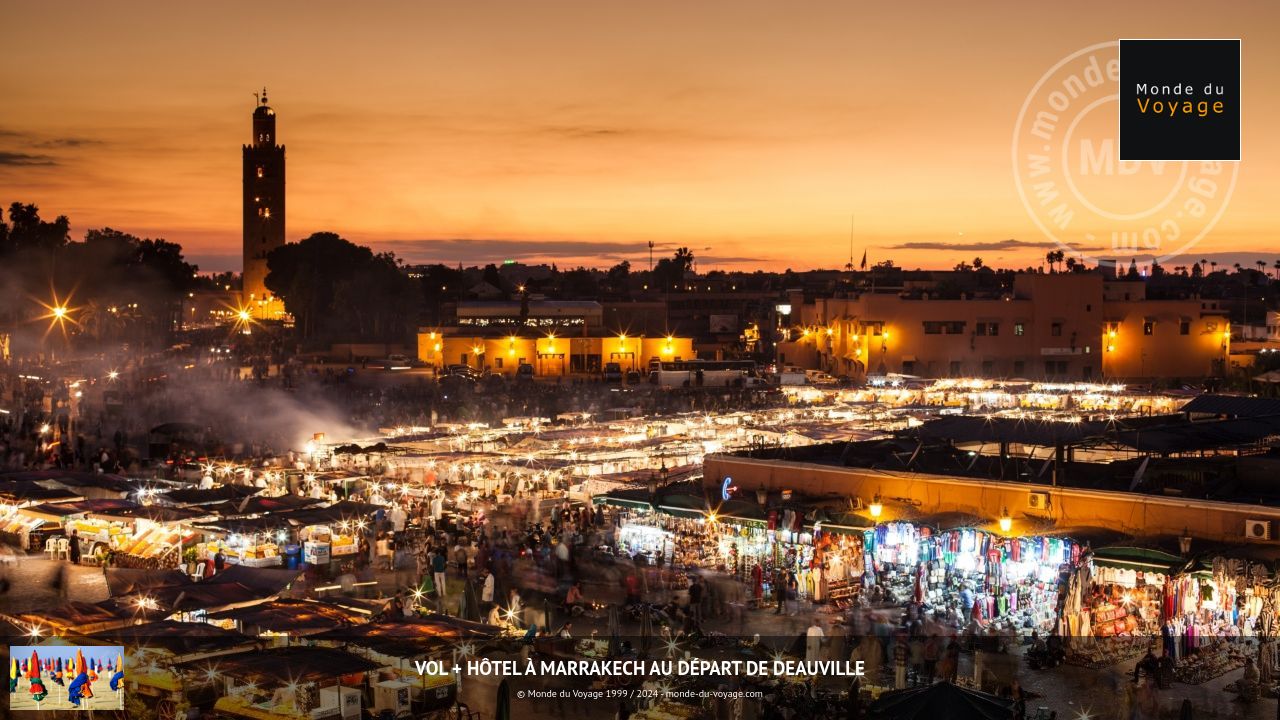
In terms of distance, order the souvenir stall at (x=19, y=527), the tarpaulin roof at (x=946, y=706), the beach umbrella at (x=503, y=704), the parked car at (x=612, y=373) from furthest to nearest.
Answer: the parked car at (x=612, y=373) < the souvenir stall at (x=19, y=527) < the beach umbrella at (x=503, y=704) < the tarpaulin roof at (x=946, y=706)

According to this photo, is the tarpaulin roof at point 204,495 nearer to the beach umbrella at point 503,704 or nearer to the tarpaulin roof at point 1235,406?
the beach umbrella at point 503,704

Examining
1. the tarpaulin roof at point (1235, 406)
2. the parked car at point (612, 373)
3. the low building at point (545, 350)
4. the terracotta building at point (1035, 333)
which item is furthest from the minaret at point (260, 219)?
the tarpaulin roof at point (1235, 406)

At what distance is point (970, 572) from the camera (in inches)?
603

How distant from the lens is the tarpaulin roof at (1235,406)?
22177mm

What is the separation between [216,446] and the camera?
30.8 metres

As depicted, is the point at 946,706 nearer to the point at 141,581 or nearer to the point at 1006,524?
the point at 1006,524

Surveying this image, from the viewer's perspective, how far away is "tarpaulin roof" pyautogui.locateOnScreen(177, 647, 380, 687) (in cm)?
1056

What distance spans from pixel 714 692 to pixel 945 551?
5441 mm

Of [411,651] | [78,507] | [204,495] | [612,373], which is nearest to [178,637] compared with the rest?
[411,651]

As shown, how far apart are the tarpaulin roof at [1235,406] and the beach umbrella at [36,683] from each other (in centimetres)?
1928

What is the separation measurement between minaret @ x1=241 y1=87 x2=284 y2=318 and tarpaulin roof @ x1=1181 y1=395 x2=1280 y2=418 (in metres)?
91.8

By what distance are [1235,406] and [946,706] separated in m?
16.1

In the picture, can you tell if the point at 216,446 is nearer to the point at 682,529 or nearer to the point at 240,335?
the point at 682,529

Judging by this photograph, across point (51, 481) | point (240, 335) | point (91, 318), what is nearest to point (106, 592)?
point (51, 481)
